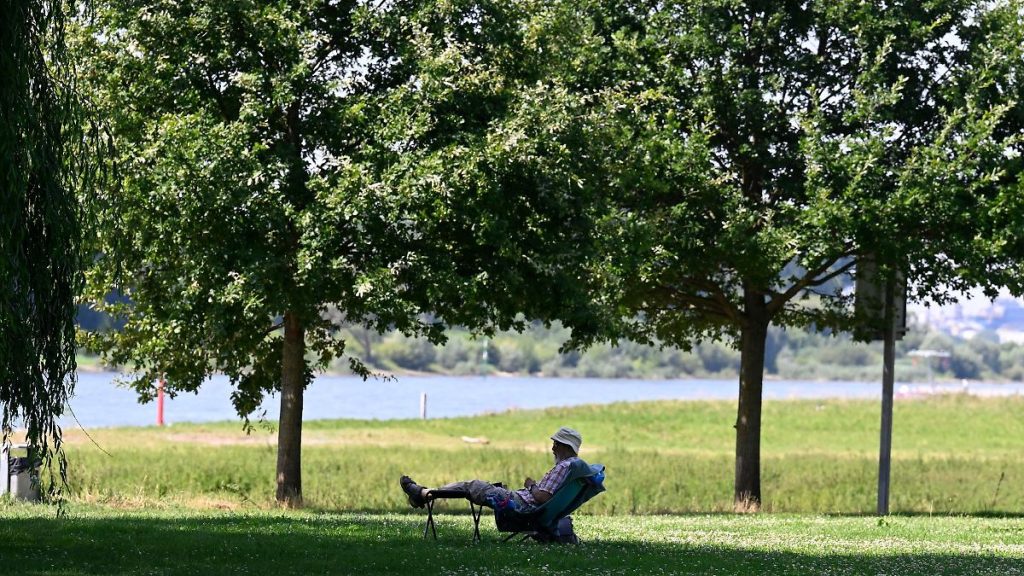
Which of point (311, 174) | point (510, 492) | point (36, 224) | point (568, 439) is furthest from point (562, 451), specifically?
point (311, 174)

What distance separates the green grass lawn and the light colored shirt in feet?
1.43

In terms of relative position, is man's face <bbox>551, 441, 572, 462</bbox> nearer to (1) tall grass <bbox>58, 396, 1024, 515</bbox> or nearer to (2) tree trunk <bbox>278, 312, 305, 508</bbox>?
(2) tree trunk <bbox>278, 312, 305, 508</bbox>

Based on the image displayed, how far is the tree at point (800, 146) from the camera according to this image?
19594mm

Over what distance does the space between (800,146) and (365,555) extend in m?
11.3

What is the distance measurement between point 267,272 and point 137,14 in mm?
3975

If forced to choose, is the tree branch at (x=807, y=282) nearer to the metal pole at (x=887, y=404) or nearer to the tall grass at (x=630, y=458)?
the metal pole at (x=887, y=404)

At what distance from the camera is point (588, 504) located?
24.6 meters

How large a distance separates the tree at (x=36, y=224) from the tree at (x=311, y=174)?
5431mm

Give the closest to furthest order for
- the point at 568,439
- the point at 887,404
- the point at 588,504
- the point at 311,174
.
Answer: the point at 568,439, the point at 311,174, the point at 887,404, the point at 588,504

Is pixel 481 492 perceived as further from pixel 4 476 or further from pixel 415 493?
pixel 4 476

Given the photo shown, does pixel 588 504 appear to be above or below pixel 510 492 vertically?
below

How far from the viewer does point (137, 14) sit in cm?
1803

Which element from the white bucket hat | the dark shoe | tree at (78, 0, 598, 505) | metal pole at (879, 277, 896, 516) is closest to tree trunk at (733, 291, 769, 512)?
metal pole at (879, 277, 896, 516)

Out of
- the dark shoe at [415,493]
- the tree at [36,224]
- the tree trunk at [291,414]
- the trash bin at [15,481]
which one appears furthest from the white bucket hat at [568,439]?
the trash bin at [15,481]
